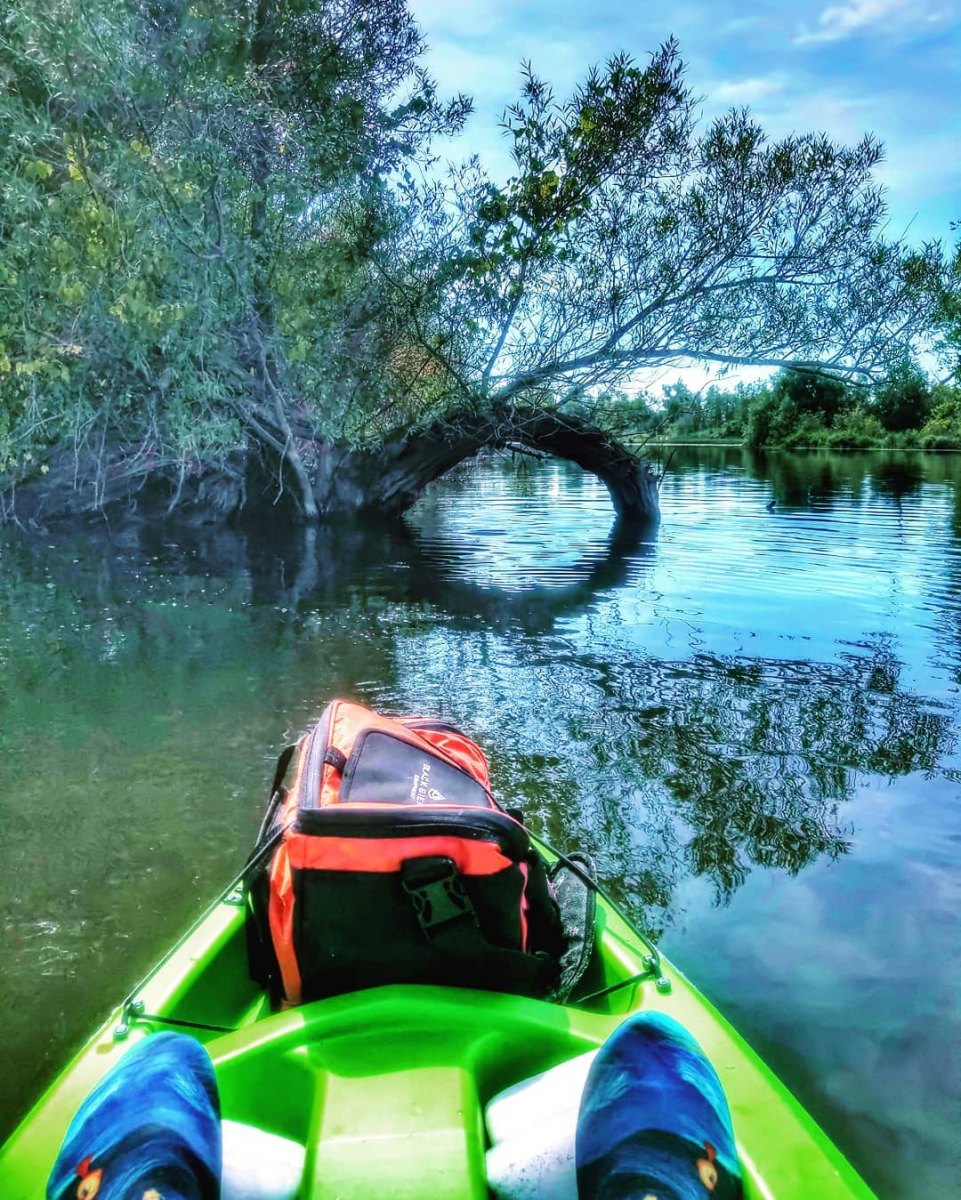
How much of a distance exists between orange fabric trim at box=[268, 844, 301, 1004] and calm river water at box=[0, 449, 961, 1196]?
41.6 inches

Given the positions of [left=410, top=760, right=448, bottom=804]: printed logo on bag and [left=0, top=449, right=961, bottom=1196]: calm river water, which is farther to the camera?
[left=0, top=449, right=961, bottom=1196]: calm river water

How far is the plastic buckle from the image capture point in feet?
6.21

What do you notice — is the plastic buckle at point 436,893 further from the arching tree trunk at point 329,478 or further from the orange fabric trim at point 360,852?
the arching tree trunk at point 329,478

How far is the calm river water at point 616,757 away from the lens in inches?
112

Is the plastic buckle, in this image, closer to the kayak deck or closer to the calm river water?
the kayak deck

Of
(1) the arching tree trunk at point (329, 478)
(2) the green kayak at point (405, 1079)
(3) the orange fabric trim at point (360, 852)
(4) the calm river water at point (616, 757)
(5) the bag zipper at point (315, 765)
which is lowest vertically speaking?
(4) the calm river water at point (616, 757)

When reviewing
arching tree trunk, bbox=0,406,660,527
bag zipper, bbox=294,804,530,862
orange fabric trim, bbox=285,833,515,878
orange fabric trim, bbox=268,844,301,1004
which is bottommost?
orange fabric trim, bbox=268,844,301,1004

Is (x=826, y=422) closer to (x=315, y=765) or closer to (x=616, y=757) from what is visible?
(x=616, y=757)

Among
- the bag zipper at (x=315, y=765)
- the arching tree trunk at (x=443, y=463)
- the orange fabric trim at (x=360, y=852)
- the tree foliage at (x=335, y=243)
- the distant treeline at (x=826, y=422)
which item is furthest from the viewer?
the distant treeline at (x=826, y=422)

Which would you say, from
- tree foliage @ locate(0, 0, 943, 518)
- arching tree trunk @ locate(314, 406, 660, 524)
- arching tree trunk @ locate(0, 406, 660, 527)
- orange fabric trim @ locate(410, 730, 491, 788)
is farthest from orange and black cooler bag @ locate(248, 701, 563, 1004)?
arching tree trunk @ locate(314, 406, 660, 524)

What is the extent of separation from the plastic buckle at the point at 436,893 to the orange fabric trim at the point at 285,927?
0.95 ft

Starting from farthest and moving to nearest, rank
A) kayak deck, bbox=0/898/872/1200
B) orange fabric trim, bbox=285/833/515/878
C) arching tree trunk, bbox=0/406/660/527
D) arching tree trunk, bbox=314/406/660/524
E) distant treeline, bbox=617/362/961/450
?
distant treeline, bbox=617/362/961/450, arching tree trunk, bbox=0/406/660/527, arching tree trunk, bbox=314/406/660/524, orange fabric trim, bbox=285/833/515/878, kayak deck, bbox=0/898/872/1200

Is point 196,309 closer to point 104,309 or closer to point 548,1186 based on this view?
point 104,309

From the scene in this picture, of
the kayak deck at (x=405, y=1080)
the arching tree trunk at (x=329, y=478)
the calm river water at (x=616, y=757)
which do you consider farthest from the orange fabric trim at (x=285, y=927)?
the arching tree trunk at (x=329, y=478)
